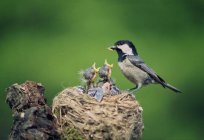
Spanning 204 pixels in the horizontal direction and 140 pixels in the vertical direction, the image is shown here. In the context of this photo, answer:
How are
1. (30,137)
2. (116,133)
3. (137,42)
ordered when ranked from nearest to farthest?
1. (30,137)
2. (116,133)
3. (137,42)

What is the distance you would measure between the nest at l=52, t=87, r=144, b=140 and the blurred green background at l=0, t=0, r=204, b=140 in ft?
14.0

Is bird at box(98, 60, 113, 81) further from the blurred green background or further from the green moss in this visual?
the blurred green background

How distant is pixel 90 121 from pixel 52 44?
6240mm

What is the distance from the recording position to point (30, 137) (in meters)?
4.74

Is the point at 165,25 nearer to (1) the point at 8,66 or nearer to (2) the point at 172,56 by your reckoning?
(2) the point at 172,56

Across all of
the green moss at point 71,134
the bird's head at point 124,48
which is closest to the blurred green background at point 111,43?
the bird's head at point 124,48

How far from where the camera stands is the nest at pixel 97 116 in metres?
A: 5.06

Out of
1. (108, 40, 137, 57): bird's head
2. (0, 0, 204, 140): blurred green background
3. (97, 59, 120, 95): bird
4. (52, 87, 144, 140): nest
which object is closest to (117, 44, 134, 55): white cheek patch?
(108, 40, 137, 57): bird's head

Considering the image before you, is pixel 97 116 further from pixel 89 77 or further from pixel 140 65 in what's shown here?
pixel 140 65

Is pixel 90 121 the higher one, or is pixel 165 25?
pixel 165 25

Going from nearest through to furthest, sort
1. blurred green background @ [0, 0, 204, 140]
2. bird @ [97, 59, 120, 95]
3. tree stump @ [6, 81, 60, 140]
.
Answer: tree stump @ [6, 81, 60, 140] → bird @ [97, 59, 120, 95] → blurred green background @ [0, 0, 204, 140]

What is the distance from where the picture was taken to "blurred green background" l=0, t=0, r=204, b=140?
10.5m

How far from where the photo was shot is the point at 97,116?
16.8 ft

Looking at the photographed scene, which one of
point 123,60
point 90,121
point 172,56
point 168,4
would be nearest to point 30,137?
point 90,121
